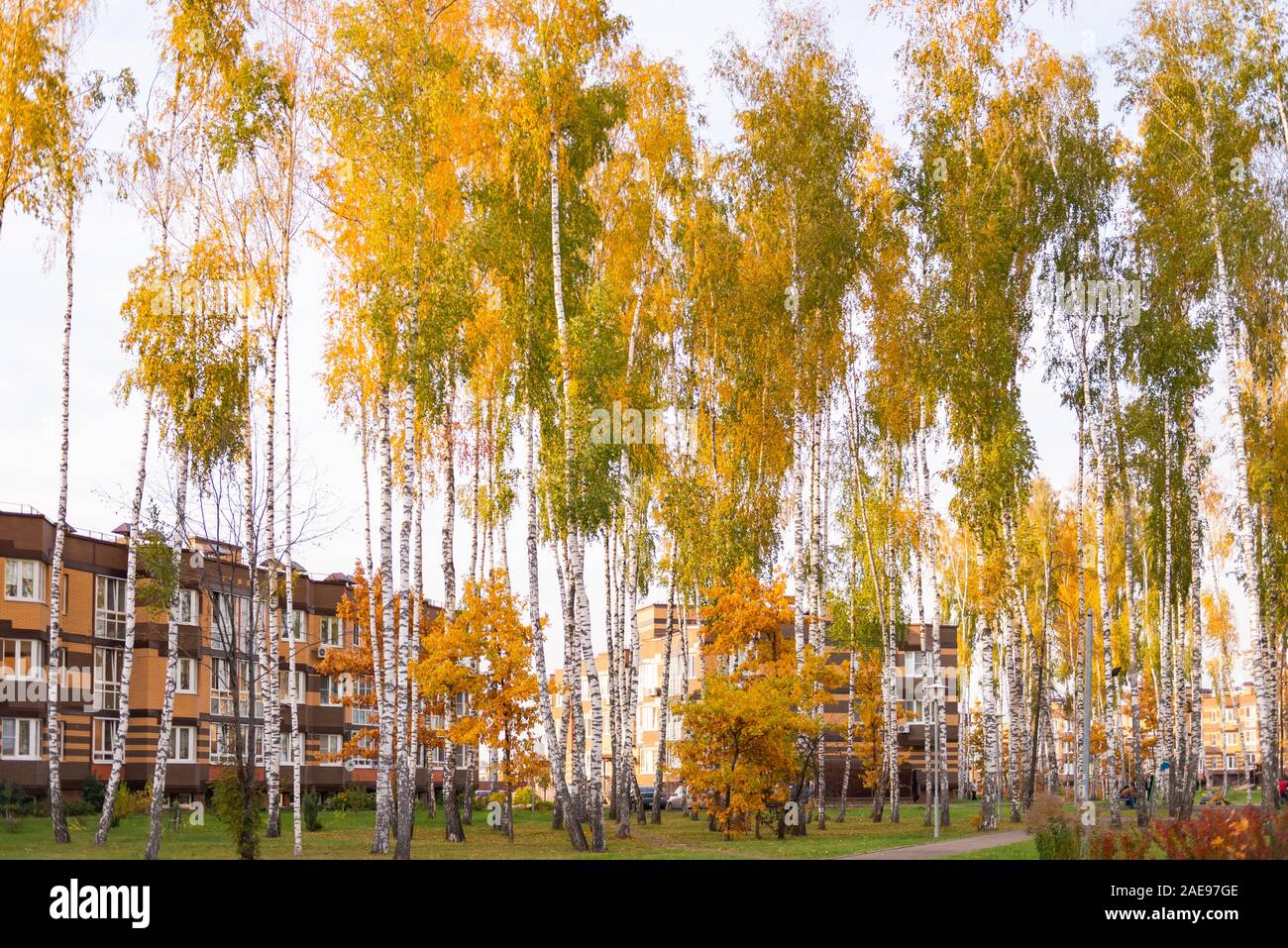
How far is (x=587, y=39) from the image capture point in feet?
90.6

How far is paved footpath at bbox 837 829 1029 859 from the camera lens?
25.4m

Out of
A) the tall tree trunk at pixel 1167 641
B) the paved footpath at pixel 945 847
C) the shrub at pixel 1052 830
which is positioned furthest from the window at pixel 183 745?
the shrub at pixel 1052 830

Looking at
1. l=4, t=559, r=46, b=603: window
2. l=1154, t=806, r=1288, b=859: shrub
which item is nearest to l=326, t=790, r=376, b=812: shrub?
l=4, t=559, r=46, b=603: window

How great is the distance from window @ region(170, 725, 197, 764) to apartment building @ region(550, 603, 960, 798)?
18.4m

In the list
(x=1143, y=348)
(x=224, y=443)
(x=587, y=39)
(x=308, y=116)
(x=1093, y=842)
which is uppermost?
(x=587, y=39)

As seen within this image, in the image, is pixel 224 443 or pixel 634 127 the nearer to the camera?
pixel 224 443

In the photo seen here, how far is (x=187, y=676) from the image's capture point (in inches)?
2154

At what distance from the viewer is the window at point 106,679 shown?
50.8 metres

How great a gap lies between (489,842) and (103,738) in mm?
26502

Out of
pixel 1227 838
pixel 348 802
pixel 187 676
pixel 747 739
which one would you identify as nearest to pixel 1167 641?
pixel 747 739

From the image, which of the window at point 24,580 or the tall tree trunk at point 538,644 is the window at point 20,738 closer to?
the window at point 24,580
